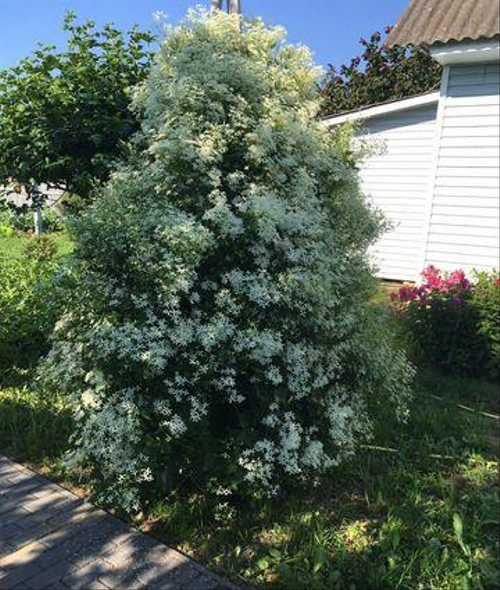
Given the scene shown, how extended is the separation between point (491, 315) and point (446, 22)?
3.39 meters

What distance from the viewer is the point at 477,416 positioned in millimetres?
4418

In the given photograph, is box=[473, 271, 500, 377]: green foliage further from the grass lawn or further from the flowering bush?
the grass lawn

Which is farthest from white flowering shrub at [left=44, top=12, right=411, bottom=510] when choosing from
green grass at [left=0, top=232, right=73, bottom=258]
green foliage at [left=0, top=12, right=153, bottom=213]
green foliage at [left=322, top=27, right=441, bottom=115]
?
green foliage at [left=322, top=27, right=441, bottom=115]

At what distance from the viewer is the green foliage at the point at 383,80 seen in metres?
18.0

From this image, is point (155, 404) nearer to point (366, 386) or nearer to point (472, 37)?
point (366, 386)

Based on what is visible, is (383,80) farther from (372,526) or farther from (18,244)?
(372,526)

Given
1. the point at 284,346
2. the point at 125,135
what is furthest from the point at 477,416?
the point at 125,135

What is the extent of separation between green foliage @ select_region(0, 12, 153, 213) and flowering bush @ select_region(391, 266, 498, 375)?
3.28 meters

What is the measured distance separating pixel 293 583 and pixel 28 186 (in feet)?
14.0

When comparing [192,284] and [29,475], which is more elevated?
[192,284]

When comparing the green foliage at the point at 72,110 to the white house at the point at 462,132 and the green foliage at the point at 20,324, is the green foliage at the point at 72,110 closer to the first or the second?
the green foliage at the point at 20,324

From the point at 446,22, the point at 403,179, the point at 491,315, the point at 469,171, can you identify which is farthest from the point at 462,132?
the point at 403,179

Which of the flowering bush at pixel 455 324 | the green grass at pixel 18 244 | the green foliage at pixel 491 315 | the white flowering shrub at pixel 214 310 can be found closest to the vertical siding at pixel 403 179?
the flowering bush at pixel 455 324

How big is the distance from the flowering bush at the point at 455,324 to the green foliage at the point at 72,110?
3.28 m
